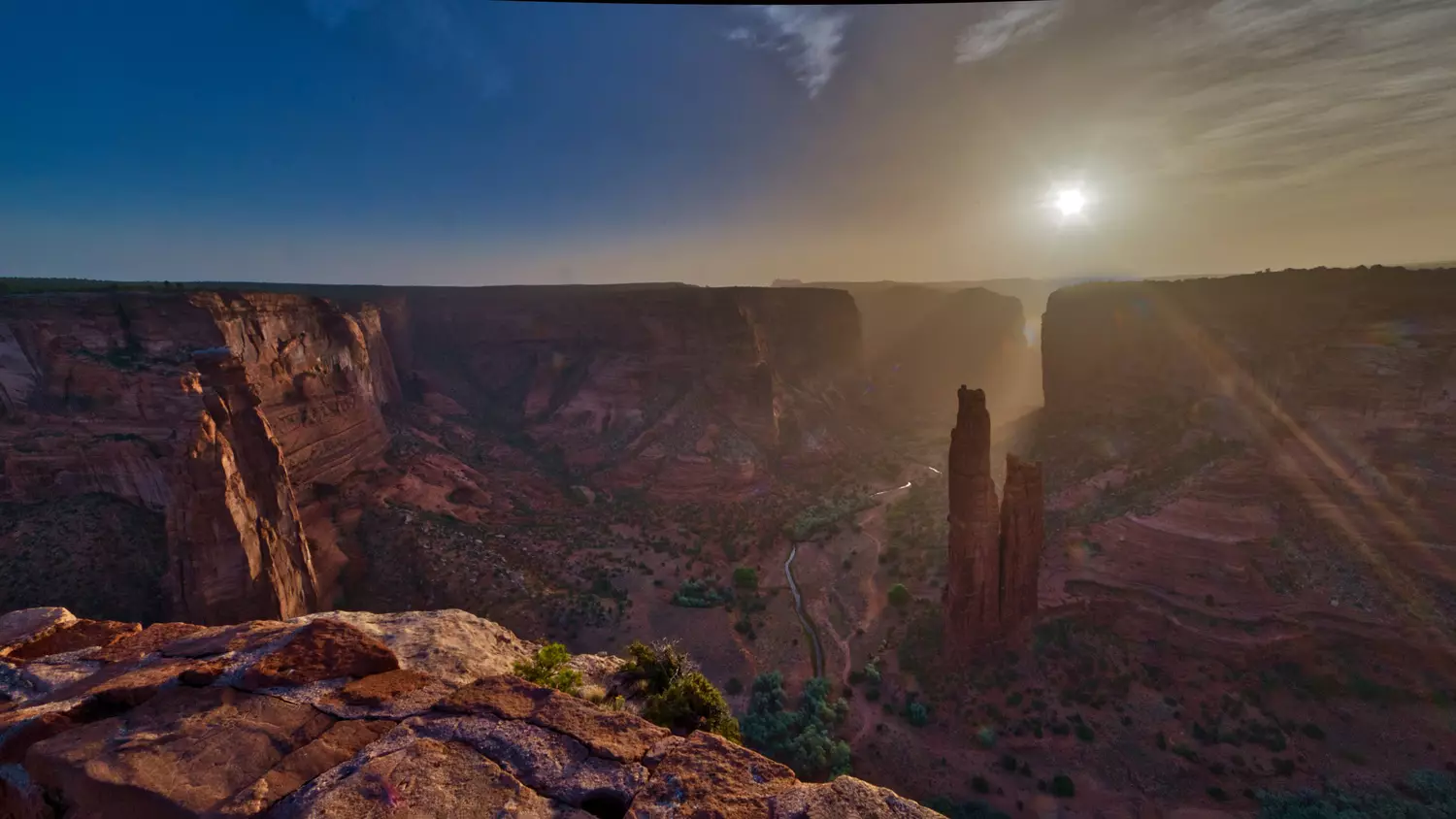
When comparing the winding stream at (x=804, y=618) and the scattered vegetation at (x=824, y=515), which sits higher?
the scattered vegetation at (x=824, y=515)

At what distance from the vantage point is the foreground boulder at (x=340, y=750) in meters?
4.42

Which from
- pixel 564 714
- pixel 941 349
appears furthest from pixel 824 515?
pixel 941 349

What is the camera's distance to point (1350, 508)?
84.9ft

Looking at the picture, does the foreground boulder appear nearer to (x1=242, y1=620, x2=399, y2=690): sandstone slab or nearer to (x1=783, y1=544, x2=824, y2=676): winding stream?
(x1=242, y1=620, x2=399, y2=690): sandstone slab

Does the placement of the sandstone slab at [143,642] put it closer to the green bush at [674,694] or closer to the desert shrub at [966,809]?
the green bush at [674,694]

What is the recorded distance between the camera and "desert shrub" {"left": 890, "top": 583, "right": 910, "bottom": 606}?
30984 millimetres

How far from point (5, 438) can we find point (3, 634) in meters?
21.2

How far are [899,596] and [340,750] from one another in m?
30.3

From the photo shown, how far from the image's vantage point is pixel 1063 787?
20.3 metres

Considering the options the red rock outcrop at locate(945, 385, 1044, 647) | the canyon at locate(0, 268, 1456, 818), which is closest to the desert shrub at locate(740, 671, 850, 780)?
the canyon at locate(0, 268, 1456, 818)

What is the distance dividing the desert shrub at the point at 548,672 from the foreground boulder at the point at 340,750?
1764 mm

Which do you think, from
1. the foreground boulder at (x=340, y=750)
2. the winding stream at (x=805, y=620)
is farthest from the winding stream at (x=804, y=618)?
the foreground boulder at (x=340, y=750)

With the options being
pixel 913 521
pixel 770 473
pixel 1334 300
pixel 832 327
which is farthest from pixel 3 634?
pixel 832 327

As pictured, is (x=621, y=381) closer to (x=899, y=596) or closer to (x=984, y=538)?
(x=899, y=596)
